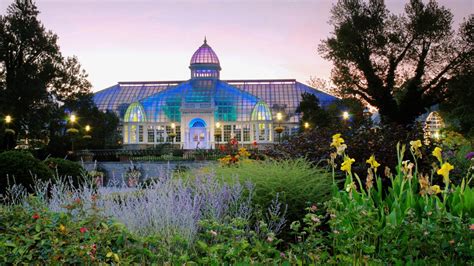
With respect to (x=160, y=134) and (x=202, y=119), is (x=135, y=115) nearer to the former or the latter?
(x=160, y=134)

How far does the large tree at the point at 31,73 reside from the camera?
3188cm

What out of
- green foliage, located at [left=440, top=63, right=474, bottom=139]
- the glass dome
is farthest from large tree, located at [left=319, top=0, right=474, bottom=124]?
the glass dome

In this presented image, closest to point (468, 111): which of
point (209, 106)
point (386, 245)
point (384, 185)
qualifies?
point (384, 185)

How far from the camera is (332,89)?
30.2 meters

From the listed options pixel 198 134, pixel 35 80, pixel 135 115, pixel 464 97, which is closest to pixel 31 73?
pixel 35 80

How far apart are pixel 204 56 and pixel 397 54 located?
99.8 ft

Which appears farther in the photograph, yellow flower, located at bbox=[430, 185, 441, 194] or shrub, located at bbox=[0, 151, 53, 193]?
shrub, located at bbox=[0, 151, 53, 193]

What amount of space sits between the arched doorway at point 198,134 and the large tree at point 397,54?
19.8 metres

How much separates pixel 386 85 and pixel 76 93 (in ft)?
65.9

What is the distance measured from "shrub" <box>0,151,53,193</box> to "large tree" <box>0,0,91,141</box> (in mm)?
17951

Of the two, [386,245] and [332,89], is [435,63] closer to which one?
[332,89]

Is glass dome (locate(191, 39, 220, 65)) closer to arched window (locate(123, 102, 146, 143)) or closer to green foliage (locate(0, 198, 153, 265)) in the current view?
arched window (locate(123, 102, 146, 143))

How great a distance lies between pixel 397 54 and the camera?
29.8m

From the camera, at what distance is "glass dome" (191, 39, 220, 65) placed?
56656mm
